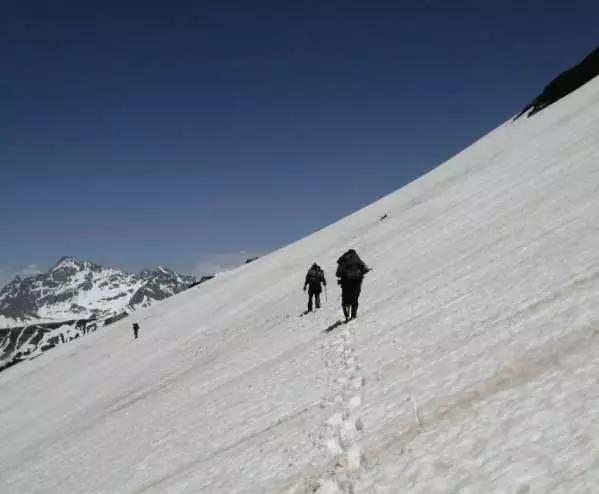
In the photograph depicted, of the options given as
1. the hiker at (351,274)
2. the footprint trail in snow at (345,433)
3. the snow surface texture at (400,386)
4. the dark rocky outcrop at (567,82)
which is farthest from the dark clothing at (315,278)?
the dark rocky outcrop at (567,82)

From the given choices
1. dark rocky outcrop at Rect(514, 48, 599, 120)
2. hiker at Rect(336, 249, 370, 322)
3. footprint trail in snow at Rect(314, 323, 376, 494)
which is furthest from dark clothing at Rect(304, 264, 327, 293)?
dark rocky outcrop at Rect(514, 48, 599, 120)

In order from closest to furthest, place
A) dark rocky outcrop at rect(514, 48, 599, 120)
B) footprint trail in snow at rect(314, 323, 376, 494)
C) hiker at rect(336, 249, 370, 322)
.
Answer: footprint trail in snow at rect(314, 323, 376, 494), hiker at rect(336, 249, 370, 322), dark rocky outcrop at rect(514, 48, 599, 120)

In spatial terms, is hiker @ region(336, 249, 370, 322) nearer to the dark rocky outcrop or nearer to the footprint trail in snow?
the footprint trail in snow

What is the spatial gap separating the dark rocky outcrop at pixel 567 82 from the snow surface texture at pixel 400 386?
107 feet

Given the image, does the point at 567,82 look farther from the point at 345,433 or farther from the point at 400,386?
the point at 345,433

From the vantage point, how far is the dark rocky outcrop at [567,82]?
219ft

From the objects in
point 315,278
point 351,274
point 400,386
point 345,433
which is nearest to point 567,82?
point 315,278

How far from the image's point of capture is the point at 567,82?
6962 centimetres

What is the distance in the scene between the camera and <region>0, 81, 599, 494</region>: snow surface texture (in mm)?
7160

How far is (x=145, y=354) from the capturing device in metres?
41.8

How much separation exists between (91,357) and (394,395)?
51040mm

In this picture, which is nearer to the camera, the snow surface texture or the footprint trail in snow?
the snow surface texture

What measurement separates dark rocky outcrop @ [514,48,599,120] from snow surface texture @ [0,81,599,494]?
32663 mm

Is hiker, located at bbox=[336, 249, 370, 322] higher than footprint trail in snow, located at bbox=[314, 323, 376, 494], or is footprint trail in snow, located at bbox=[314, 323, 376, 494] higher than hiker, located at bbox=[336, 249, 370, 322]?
hiker, located at bbox=[336, 249, 370, 322]
